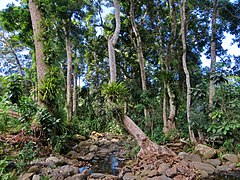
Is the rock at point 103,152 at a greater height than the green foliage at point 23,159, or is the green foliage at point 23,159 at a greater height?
the green foliage at point 23,159

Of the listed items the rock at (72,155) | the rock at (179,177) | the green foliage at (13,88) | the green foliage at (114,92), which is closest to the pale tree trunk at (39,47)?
the green foliage at (13,88)

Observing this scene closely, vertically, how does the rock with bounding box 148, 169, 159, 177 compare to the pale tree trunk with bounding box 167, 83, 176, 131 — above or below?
below

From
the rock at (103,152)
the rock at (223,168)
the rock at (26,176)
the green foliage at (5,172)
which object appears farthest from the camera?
the rock at (103,152)

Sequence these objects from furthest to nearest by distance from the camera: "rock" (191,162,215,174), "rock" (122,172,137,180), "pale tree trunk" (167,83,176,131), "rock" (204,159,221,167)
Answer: "pale tree trunk" (167,83,176,131) < "rock" (204,159,221,167) < "rock" (191,162,215,174) < "rock" (122,172,137,180)

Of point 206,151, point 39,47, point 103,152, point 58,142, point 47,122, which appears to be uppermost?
point 39,47

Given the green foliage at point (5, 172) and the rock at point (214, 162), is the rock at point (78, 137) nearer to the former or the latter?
the green foliage at point (5, 172)

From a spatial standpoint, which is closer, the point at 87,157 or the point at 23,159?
the point at 23,159

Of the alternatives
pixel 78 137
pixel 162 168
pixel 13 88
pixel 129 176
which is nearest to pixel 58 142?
pixel 13 88

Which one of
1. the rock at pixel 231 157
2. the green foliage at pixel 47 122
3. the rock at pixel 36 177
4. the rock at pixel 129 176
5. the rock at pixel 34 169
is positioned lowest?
the rock at pixel 129 176

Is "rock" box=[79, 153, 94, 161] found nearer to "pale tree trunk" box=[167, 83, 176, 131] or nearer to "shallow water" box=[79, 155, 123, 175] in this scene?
"shallow water" box=[79, 155, 123, 175]

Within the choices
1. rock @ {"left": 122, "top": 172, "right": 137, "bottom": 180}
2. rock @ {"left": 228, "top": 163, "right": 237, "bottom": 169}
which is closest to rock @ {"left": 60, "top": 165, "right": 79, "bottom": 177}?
rock @ {"left": 122, "top": 172, "right": 137, "bottom": 180}

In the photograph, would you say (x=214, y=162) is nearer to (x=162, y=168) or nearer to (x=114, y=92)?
(x=162, y=168)

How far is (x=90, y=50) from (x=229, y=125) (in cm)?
994

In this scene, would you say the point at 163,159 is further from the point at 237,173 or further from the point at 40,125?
the point at 40,125
